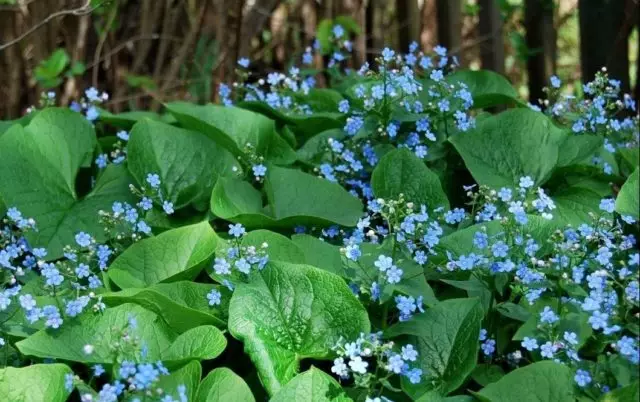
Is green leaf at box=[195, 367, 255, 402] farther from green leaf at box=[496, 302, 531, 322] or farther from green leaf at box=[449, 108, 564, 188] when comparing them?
green leaf at box=[449, 108, 564, 188]

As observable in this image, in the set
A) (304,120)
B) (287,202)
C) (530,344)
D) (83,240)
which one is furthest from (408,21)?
(530,344)

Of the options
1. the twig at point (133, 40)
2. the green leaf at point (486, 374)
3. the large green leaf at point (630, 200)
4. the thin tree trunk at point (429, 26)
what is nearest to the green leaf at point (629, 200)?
the large green leaf at point (630, 200)

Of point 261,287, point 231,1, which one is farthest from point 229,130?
point 231,1

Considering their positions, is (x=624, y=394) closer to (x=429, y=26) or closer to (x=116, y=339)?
(x=116, y=339)

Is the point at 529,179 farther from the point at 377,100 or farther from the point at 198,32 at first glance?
the point at 198,32

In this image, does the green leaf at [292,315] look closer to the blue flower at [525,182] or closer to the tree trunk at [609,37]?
the blue flower at [525,182]
